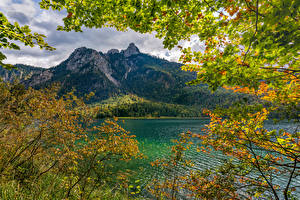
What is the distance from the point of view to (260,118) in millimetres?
4238

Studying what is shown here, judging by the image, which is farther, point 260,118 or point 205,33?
point 260,118

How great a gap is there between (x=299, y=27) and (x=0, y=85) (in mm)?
13335

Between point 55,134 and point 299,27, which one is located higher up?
point 299,27

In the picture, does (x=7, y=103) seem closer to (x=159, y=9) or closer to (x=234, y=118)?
(x=159, y=9)

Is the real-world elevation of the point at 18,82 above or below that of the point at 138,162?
above

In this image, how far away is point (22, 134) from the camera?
685 cm

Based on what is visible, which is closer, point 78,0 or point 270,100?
point 78,0

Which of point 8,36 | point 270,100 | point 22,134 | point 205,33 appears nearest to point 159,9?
point 205,33

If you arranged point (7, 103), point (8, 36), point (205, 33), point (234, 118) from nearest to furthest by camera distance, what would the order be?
point (8, 36)
point (205, 33)
point (234, 118)
point (7, 103)

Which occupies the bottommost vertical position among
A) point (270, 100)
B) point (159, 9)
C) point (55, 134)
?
point (55, 134)

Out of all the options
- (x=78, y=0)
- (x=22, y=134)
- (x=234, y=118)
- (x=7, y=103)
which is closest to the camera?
(x=78, y=0)

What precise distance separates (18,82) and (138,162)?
19778 millimetres

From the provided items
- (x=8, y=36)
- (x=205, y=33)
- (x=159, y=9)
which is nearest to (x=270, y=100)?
(x=205, y=33)

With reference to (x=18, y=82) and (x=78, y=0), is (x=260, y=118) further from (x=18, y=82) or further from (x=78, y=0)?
(x=18, y=82)
